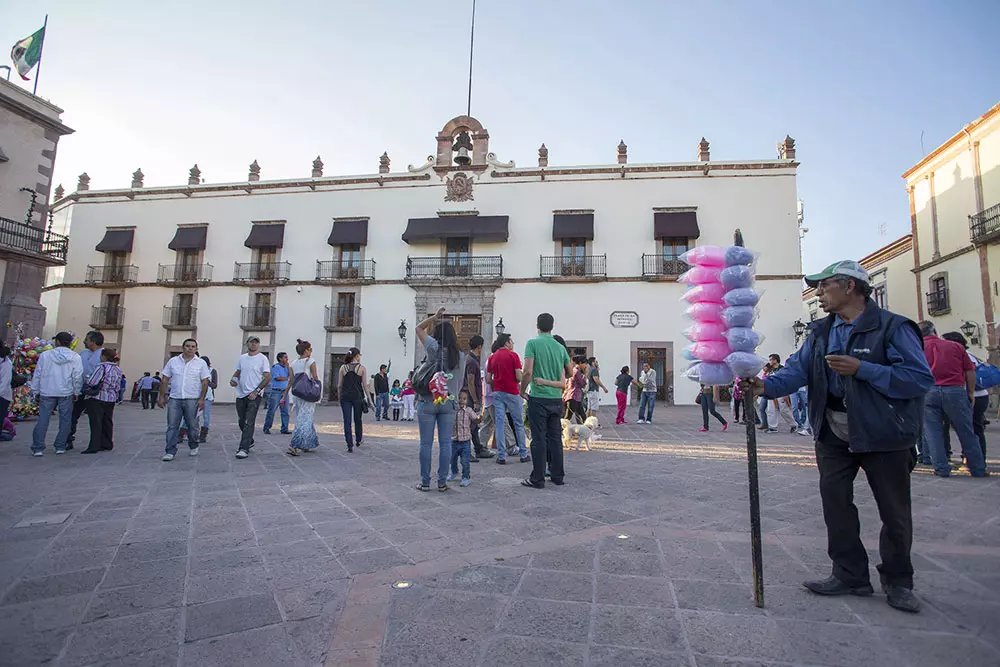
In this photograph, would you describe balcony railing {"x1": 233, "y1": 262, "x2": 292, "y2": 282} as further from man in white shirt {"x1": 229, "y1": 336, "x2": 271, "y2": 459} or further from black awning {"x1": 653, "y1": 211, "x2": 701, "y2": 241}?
man in white shirt {"x1": 229, "y1": 336, "x2": 271, "y2": 459}

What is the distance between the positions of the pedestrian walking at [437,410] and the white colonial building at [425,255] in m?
14.6

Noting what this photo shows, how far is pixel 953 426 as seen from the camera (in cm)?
513

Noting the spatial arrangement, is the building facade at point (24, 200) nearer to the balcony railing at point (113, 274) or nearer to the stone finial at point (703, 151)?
the balcony railing at point (113, 274)

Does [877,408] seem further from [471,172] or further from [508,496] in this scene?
[471,172]

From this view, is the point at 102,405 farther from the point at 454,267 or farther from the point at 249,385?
the point at 454,267

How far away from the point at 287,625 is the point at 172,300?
24672mm

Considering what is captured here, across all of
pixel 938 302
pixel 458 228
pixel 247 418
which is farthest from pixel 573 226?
pixel 247 418

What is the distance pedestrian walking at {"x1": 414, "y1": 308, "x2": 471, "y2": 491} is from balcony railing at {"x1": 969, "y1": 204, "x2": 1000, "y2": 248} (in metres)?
19.4

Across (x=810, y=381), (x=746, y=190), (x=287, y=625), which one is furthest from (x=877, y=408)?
(x=746, y=190)

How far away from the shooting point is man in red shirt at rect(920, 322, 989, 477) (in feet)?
16.7

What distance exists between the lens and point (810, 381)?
8.46 feet

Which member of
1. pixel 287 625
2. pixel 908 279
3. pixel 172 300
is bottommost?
pixel 287 625

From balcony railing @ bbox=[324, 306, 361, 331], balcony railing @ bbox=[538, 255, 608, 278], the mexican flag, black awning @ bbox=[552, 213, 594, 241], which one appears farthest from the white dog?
the mexican flag

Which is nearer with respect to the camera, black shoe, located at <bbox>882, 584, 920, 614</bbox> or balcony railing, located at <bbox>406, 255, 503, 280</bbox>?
black shoe, located at <bbox>882, 584, 920, 614</bbox>
